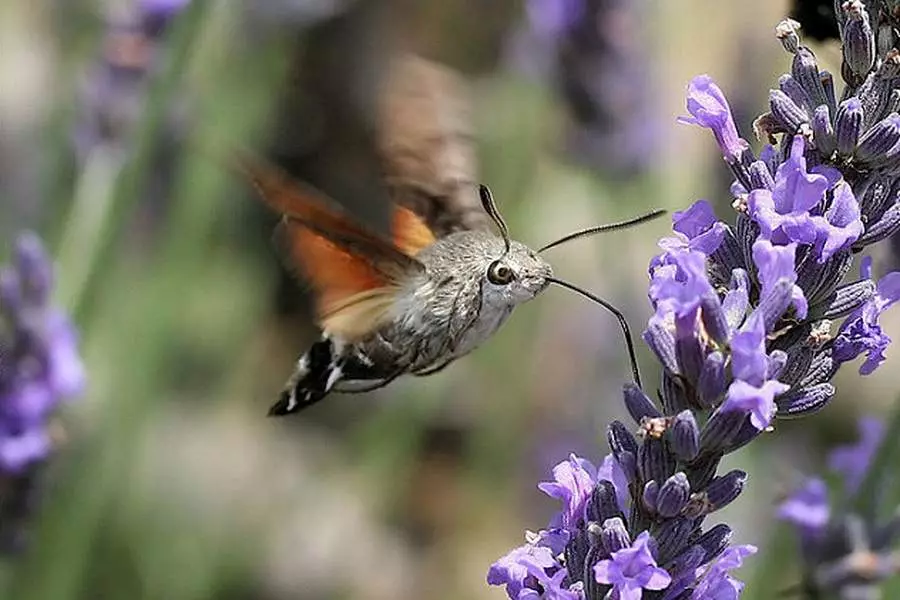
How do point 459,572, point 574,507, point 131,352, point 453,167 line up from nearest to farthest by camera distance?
point 574,507, point 453,167, point 131,352, point 459,572

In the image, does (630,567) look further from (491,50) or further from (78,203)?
(491,50)

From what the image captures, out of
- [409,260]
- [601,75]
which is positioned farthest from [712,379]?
[601,75]

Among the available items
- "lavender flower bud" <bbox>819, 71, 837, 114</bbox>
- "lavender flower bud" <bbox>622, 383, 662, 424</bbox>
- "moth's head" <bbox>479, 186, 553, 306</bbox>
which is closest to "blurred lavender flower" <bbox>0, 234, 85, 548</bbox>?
"moth's head" <bbox>479, 186, 553, 306</bbox>

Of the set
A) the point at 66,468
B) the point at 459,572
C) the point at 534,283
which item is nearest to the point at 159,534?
the point at 66,468

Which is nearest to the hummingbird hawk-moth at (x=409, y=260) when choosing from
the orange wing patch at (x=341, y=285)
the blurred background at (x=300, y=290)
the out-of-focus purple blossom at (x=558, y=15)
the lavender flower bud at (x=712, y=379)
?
the orange wing patch at (x=341, y=285)

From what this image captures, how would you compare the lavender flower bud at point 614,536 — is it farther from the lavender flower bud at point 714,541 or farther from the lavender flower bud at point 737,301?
the lavender flower bud at point 737,301
